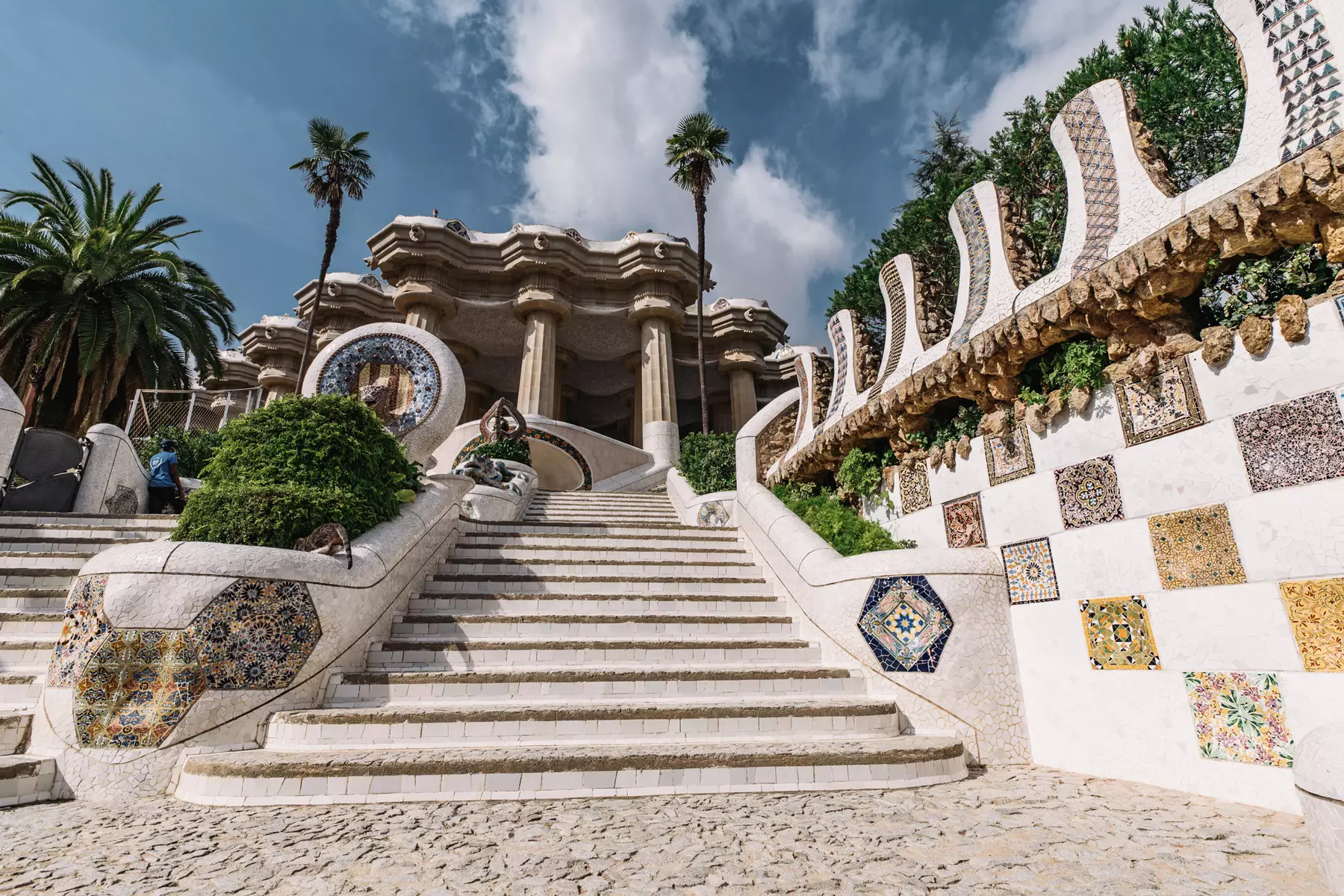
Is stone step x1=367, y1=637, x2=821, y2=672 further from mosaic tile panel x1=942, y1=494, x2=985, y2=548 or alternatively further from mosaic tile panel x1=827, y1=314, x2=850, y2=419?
mosaic tile panel x1=827, y1=314, x2=850, y2=419

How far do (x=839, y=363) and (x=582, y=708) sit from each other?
5530mm

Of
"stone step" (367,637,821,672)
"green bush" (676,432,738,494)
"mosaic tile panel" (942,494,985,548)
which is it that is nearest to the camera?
"stone step" (367,637,821,672)

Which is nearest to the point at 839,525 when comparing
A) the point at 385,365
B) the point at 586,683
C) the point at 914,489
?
the point at 914,489

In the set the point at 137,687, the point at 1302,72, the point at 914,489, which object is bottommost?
the point at 137,687

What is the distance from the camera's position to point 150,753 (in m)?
3.55

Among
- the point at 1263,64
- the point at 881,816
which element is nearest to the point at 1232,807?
the point at 881,816

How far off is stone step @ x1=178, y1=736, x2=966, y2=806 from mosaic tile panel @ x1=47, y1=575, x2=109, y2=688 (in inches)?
35.6

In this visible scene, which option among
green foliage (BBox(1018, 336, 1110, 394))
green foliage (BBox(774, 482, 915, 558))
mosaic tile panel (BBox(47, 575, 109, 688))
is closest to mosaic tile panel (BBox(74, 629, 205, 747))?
mosaic tile panel (BBox(47, 575, 109, 688))

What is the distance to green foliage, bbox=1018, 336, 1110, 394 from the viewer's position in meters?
4.16

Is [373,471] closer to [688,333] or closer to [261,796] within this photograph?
[261,796]

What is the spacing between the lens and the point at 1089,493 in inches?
161

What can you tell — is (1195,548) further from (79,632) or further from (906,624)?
(79,632)

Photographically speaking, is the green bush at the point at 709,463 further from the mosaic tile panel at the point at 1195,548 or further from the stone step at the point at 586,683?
the mosaic tile panel at the point at 1195,548

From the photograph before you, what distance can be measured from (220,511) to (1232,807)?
6260 millimetres
